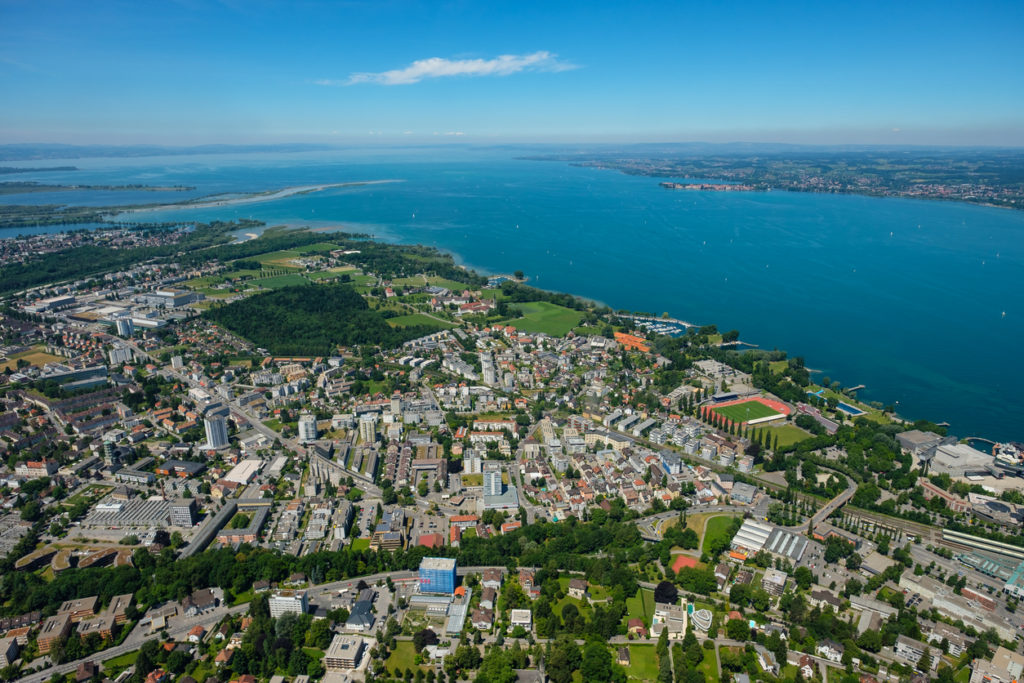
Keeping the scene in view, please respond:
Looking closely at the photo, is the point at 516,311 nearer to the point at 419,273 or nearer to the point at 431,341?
the point at 431,341

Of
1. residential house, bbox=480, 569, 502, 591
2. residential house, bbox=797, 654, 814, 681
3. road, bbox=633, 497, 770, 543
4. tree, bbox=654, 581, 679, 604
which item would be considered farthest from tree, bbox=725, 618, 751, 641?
residential house, bbox=480, 569, 502, 591

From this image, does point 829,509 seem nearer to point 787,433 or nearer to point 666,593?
point 787,433

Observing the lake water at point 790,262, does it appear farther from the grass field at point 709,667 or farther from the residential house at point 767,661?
the grass field at point 709,667

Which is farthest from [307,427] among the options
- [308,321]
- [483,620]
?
[308,321]

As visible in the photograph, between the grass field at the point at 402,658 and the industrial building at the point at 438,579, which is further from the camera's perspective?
Answer: the industrial building at the point at 438,579

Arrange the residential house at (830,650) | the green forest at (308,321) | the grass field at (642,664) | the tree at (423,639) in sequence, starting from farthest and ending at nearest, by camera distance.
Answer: the green forest at (308,321), the tree at (423,639), the residential house at (830,650), the grass field at (642,664)

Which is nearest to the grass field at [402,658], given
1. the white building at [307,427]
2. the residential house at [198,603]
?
the residential house at [198,603]

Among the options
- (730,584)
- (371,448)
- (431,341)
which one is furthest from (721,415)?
(431,341)
